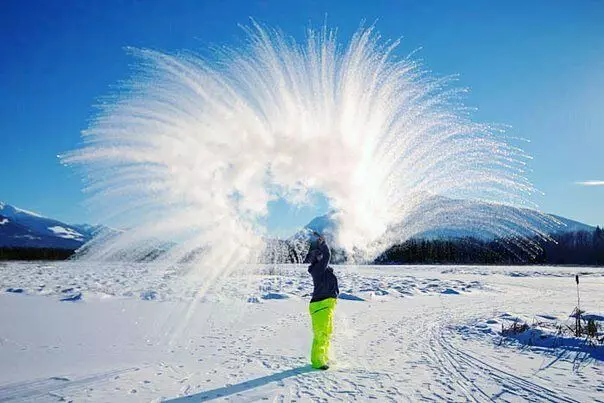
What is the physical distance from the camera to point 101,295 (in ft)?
55.4

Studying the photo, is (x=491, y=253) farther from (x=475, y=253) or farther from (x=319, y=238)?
(x=319, y=238)

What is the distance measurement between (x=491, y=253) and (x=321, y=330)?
89.4m

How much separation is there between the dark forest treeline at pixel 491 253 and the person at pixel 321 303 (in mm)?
70053

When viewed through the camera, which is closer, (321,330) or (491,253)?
(321,330)

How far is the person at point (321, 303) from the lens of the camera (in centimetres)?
684

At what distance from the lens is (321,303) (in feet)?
23.9

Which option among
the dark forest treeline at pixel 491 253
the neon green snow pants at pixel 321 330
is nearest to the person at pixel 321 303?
the neon green snow pants at pixel 321 330

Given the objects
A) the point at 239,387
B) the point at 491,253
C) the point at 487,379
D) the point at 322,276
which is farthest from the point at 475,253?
the point at 239,387

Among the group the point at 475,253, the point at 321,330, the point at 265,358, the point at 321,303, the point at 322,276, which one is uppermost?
the point at 475,253

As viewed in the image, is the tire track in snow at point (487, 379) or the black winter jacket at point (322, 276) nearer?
the tire track in snow at point (487, 379)

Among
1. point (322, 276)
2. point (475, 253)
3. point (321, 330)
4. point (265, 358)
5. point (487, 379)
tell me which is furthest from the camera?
point (475, 253)

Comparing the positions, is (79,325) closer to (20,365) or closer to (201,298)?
(20,365)

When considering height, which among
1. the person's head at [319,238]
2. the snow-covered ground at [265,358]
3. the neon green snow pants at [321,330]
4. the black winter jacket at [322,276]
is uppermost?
the person's head at [319,238]

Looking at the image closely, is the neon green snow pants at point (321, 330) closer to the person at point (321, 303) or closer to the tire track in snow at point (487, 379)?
the person at point (321, 303)
